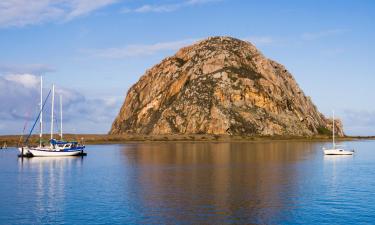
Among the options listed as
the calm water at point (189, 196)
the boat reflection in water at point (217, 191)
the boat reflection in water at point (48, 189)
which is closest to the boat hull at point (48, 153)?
the boat reflection in water at point (48, 189)

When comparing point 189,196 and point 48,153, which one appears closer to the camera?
point 189,196

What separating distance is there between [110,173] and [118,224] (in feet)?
131

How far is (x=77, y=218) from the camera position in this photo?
41.9m

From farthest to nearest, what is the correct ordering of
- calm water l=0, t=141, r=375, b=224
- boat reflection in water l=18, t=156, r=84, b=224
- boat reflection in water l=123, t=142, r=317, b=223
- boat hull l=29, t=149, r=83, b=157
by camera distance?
boat hull l=29, t=149, r=83, b=157 → boat reflection in water l=18, t=156, r=84, b=224 → boat reflection in water l=123, t=142, r=317, b=223 → calm water l=0, t=141, r=375, b=224

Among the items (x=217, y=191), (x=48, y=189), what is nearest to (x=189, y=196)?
(x=217, y=191)

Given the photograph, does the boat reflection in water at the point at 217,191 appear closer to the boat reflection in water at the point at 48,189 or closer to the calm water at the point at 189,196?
the calm water at the point at 189,196

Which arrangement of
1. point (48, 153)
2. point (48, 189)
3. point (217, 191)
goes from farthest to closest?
point (48, 153), point (48, 189), point (217, 191)

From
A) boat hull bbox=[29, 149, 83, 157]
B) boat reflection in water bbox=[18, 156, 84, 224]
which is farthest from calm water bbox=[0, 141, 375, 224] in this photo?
boat hull bbox=[29, 149, 83, 157]

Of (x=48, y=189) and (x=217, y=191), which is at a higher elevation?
(x=217, y=191)

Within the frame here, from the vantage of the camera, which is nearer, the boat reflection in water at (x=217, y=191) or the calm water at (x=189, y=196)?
the calm water at (x=189, y=196)

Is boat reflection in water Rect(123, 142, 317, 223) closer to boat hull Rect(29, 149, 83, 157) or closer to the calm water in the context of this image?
the calm water

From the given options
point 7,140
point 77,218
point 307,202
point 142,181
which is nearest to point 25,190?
point 142,181

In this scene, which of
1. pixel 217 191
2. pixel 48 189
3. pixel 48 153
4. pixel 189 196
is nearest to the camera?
pixel 189 196

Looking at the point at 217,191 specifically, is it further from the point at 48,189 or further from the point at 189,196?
the point at 48,189
